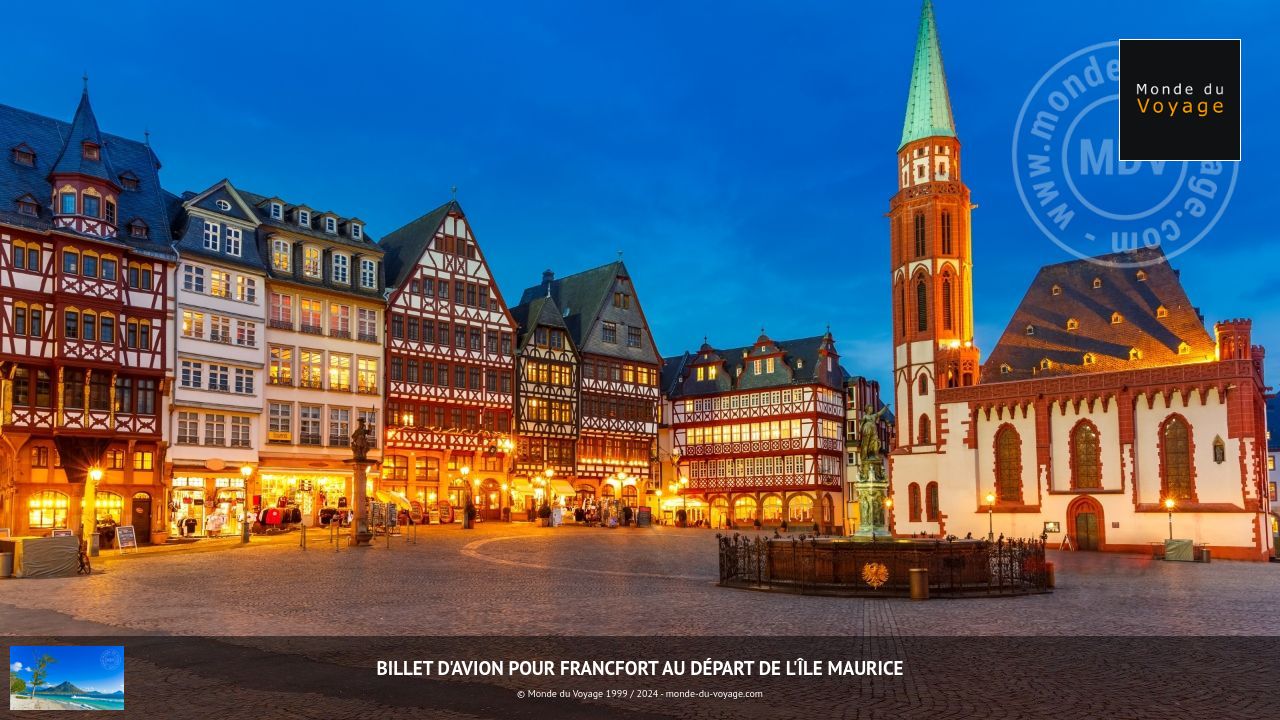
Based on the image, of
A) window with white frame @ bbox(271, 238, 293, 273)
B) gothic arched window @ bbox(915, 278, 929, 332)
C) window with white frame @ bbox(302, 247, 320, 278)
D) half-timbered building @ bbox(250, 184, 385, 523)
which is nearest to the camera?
half-timbered building @ bbox(250, 184, 385, 523)

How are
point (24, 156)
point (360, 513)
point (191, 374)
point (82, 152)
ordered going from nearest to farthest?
point (360, 513)
point (82, 152)
point (24, 156)
point (191, 374)

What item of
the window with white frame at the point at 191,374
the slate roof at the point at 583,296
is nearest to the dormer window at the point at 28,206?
the window with white frame at the point at 191,374

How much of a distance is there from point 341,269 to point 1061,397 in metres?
37.4

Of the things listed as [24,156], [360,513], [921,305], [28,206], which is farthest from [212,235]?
[921,305]

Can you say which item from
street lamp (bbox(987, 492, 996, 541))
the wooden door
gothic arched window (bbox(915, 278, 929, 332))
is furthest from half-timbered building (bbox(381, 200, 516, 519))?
street lamp (bbox(987, 492, 996, 541))

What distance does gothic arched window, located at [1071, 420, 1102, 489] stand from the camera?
164 ft

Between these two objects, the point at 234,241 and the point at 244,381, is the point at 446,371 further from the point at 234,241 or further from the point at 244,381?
the point at 234,241

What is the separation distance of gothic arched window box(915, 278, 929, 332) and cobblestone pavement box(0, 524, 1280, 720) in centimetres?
3299

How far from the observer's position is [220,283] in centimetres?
4988

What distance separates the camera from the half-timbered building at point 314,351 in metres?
52.8

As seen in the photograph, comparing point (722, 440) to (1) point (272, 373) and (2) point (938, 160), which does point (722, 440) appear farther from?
(1) point (272, 373)

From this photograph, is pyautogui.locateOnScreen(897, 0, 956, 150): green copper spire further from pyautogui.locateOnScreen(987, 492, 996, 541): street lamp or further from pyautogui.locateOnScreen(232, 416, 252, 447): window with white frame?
pyautogui.locateOnScreen(232, 416, 252, 447): window with white frame

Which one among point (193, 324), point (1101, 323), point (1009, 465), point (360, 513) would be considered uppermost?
point (1101, 323)

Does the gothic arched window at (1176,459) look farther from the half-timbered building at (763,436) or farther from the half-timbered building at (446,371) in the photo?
the half-timbered building at (446,371)
